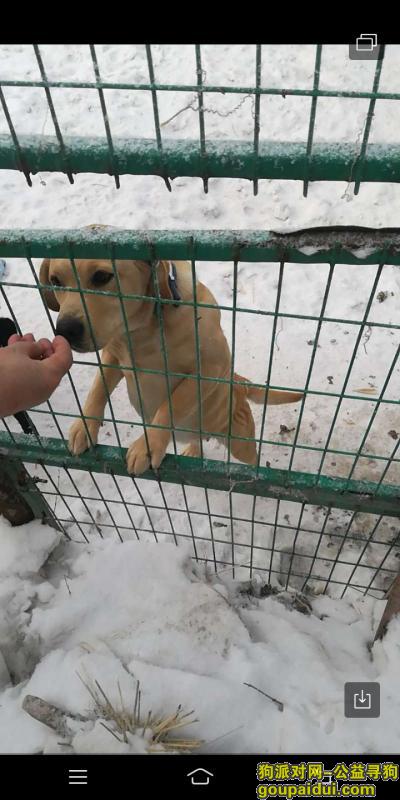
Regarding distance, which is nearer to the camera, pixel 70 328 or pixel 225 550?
pixel 70 328

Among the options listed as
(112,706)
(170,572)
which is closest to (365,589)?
(170,572)

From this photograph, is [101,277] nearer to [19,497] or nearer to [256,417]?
[19,497]

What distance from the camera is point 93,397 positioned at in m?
2.38

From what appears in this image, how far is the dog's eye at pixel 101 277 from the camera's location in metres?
1.75

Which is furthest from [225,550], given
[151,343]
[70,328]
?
[70,328]

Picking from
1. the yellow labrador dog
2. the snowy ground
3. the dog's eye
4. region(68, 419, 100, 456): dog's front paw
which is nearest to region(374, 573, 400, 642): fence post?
the snowy ground

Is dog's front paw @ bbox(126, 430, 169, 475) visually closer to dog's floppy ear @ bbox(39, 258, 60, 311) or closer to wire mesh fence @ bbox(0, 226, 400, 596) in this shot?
wire mesh fence @ bbox(0, 226, 400, 596)

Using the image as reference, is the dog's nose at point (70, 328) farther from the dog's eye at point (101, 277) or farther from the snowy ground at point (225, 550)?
the snowy ground at point (225, 550)

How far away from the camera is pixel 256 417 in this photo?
3564mm

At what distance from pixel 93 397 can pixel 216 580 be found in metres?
1.09

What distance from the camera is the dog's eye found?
1.75 metres

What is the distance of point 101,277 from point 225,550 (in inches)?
67.5
